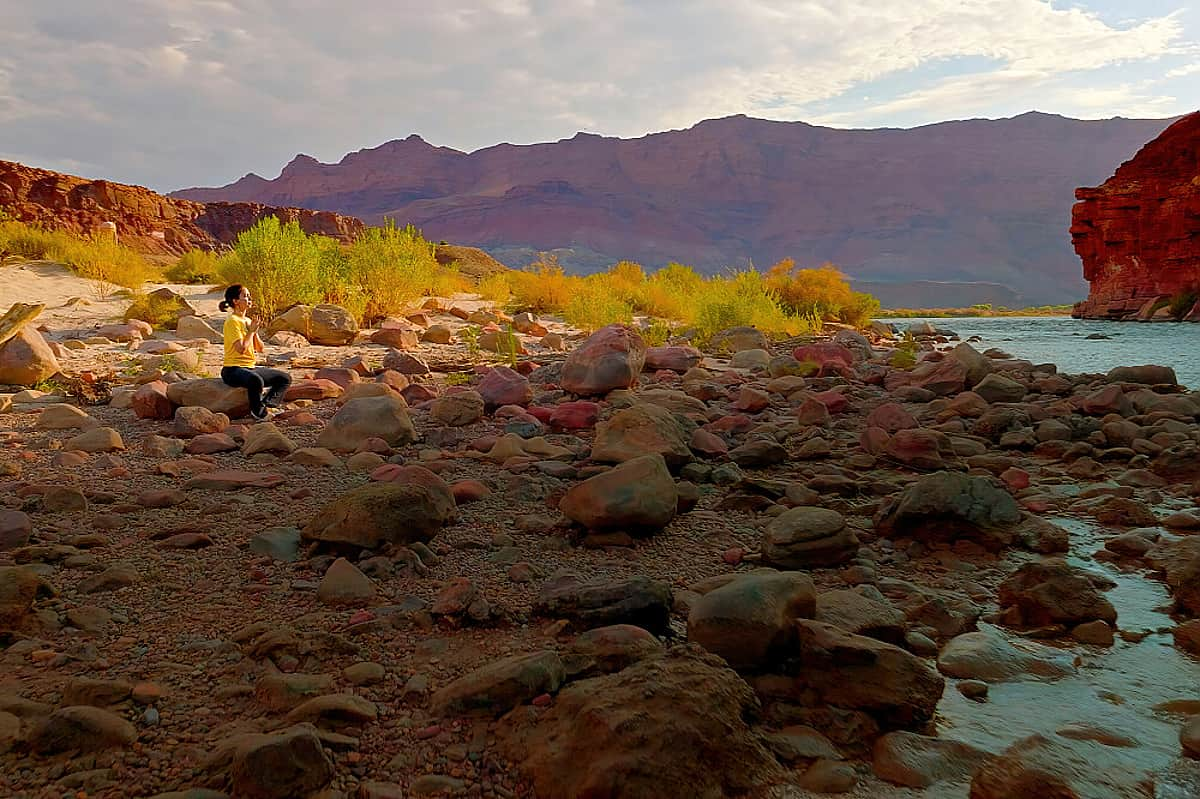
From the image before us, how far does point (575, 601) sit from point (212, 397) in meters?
4.32

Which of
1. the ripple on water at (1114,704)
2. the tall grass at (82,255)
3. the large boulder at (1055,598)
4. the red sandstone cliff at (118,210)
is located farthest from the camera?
the red sandstone cliff at (118,210)

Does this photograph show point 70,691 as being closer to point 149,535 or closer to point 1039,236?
point 149,535

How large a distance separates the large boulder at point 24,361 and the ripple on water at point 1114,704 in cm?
711

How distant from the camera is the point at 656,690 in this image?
5.57 ft

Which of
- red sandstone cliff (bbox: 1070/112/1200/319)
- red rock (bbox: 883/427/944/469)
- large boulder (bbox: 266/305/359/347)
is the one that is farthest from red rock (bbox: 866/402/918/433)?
red sandstone cliff (bbox: 1070/112/1200/319)

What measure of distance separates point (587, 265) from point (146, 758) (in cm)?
8875

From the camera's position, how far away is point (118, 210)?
3550 centimetres

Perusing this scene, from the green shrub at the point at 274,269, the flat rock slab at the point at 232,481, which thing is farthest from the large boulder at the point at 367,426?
the green shrub at the point at 274,269

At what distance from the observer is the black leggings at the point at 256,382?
558 cm

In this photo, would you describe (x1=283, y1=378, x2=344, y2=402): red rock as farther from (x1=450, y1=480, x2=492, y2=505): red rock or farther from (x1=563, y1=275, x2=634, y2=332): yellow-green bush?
(x1=563, y1=275, x2=634, y2=332): yellow-green bush

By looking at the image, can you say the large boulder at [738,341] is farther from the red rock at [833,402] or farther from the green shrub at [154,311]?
the green shrub at [154,311]

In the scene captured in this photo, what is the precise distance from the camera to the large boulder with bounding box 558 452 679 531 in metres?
3.12

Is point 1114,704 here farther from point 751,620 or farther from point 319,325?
point 319,325

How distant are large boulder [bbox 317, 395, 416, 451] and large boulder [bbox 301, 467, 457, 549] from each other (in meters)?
1.58
